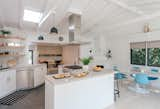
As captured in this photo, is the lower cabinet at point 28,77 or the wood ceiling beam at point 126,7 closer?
the wood ceiling beam at point 126,7

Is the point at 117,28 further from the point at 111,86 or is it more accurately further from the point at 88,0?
the point at 111,86

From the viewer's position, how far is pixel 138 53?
215 inches

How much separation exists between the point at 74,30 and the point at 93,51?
10.9 feet

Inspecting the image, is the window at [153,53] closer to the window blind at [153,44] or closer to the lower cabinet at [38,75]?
the window blind at [153,44]

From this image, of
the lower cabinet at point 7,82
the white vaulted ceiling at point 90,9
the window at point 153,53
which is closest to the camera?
the white vaulted ceiling at point 90,9

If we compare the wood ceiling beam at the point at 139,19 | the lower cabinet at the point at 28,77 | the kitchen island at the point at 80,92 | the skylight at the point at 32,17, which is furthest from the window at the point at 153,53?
the lower cabinet at the point at 28,77

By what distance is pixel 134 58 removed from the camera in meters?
5.62

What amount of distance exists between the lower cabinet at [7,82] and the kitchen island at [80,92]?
7.00 feet

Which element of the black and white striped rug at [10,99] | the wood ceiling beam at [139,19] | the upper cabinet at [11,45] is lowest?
the black and white striped rug at [10,99]

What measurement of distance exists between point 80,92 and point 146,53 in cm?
413

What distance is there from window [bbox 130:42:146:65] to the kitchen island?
2.86 metres

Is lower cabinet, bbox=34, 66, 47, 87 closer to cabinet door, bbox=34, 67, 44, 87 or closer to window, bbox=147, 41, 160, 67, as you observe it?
cabinet door, bbox=34, 67, 44, 87

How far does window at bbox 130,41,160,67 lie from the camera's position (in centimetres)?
479

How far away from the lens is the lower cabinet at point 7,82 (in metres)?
3.70
